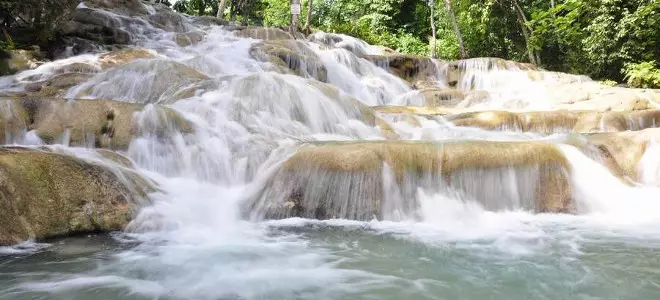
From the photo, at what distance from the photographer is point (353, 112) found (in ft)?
27.7

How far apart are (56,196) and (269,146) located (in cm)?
246

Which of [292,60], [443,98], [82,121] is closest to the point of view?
[82,121]

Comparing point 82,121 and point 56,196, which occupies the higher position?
point 82,121

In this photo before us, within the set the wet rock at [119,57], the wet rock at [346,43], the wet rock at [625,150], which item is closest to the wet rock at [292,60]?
the wet rock at [119,57]

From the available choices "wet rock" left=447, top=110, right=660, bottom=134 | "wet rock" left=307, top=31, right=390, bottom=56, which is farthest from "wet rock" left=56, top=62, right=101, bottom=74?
"wet rock" left=307, top=31, right=390, bottom=56

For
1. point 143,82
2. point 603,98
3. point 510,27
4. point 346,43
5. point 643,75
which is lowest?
point 603,98

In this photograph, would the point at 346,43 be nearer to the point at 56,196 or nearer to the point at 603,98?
the point at 603,98

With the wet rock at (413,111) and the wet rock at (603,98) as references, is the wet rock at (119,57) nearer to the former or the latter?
the wet rock at (413,111)

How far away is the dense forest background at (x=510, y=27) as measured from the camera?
14016mm

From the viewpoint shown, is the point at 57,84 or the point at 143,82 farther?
the point at 57,84

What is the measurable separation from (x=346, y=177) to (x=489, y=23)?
17.6 m

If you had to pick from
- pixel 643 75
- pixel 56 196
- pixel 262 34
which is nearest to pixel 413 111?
pixel 56 196

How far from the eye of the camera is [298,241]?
13.9 ft

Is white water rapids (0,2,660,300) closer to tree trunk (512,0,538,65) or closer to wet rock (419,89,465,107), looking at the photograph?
wet rock (419,89,465,107)
